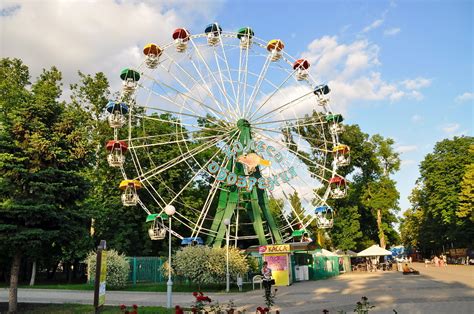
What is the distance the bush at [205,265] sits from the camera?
870 inches

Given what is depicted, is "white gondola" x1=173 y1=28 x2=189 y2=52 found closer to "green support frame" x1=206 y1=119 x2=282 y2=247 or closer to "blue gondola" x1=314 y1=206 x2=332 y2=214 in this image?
"green support frame" x1=206 y1=119 x2=282 y2=247

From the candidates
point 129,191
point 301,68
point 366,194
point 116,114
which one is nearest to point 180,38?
point 116,114

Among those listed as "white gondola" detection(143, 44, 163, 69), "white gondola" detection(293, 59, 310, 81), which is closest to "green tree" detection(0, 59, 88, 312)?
"white gondola" detection(143, 44, 163, 69)

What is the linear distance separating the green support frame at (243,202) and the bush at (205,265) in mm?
3939

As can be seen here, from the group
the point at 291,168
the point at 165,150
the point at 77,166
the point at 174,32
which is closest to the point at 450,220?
the point at 291,168

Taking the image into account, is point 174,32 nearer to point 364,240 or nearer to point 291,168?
point 291,168

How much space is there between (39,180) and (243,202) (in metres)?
15.7

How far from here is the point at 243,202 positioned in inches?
1132

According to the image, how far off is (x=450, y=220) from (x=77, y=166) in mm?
46404

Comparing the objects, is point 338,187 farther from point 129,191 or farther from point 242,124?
point 129,191

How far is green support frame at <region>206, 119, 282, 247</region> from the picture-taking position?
27422mm

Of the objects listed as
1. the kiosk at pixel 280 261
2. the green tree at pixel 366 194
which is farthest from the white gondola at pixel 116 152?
the green tree at pixel 366 194

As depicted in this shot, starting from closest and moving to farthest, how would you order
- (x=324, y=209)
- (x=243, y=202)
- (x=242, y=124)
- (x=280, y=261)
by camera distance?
(x=280, y=261) < (x=242, y=124) < (x=324, y=209) < (x=243, y=202)

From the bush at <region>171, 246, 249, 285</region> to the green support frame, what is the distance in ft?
12.9
